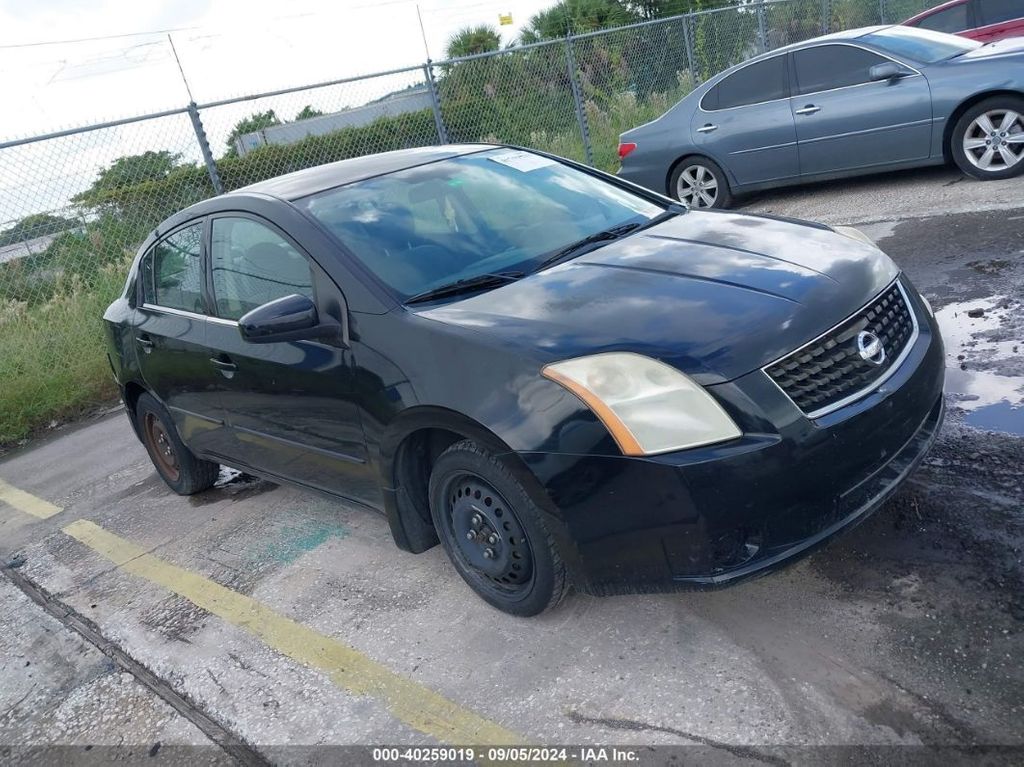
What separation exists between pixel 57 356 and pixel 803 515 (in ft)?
24.5

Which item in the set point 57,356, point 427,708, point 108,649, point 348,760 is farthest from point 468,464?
point 57,356

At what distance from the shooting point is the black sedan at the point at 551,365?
2641 mm

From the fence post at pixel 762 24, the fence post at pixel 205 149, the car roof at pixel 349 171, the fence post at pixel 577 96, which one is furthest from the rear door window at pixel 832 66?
the fence post at pixel 762 24

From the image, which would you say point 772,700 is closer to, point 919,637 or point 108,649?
point 919,637

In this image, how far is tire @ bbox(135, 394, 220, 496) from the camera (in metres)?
5.03

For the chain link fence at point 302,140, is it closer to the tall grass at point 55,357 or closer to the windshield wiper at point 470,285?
the tall grass at point 55,357

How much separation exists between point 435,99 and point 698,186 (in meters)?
3.43

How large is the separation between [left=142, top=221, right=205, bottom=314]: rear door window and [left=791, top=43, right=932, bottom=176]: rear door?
6.04m

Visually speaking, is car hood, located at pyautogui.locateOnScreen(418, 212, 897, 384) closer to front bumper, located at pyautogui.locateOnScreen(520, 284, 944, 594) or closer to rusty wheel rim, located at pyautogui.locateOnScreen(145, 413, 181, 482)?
front bumper, located at pyautogui.locateOnScreen(520, 284, 944, 594)

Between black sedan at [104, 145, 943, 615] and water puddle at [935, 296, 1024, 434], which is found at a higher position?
black sedan at [104, 145, 943, 615]

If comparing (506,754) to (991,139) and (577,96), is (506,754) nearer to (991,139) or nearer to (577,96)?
(991,139)

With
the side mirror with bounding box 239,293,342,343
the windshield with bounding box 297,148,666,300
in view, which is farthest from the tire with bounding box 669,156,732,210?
the side mirror with bounding box 239,293,342,343

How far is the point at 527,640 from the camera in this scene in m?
3.16

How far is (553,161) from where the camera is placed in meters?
4.52
